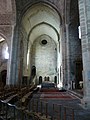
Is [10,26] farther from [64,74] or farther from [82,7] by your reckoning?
[82,7]

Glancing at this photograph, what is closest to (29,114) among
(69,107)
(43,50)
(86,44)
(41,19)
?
(69,107)

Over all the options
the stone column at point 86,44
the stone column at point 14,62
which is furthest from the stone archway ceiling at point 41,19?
the stone column at point 86,44

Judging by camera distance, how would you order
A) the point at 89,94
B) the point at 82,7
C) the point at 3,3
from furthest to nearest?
the point at 3,3, the point at 82,7, the point at 89,94

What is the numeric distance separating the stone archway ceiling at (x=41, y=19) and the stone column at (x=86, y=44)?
11651mm

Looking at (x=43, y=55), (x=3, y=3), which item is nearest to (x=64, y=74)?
A: (x=3, y=3)

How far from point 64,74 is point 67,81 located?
86 cm

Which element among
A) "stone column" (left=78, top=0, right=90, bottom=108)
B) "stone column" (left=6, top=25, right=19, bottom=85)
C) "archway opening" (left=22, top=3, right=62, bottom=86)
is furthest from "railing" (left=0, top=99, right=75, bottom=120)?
"archway opening" (left=22, top=3, right=62, bottom=86)

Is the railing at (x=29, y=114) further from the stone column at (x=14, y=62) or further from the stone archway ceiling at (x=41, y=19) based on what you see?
the stone archway ceiling at (x=41, y=19)

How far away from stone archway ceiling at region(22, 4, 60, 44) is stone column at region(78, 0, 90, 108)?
11651 mm

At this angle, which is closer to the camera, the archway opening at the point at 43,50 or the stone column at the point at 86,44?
the stone column at the point at 86,44

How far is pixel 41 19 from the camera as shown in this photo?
23984 mm

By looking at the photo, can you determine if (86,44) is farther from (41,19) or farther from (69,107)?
(41,19)

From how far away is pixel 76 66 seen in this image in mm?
15023

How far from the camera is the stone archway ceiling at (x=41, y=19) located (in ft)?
64.5
